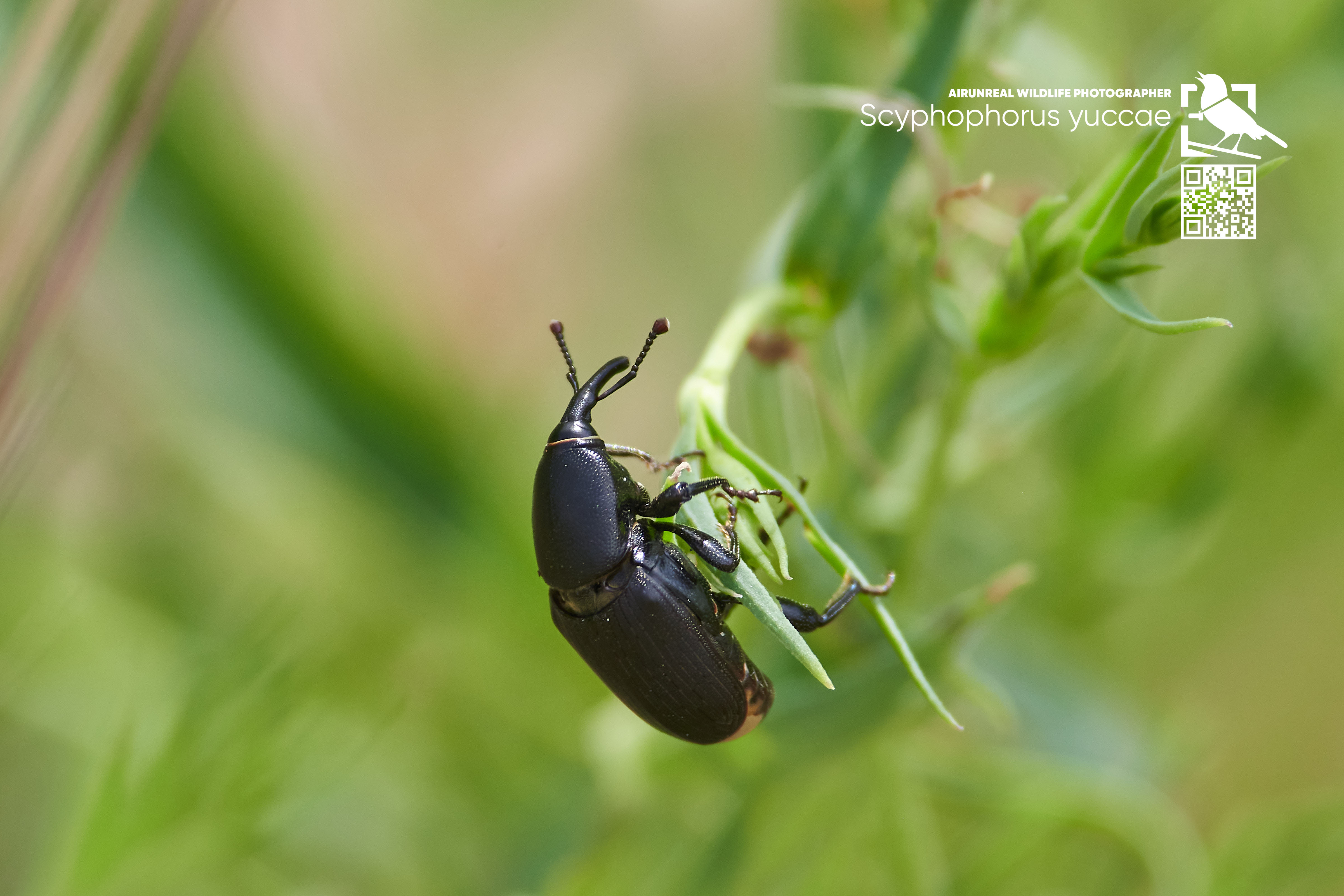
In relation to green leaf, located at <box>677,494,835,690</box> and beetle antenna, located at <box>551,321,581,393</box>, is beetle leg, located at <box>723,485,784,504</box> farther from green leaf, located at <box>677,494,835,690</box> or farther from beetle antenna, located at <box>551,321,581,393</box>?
beetle antenna, located at <box>551,321,581,393</box>

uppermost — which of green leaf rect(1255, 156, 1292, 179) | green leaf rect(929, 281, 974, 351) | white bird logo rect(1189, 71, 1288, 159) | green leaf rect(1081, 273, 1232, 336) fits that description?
white bird logo rect(1189, 71, 1288, 159)

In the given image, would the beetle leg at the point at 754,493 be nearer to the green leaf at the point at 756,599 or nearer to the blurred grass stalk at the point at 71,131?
the green leaf at the point at 756,599

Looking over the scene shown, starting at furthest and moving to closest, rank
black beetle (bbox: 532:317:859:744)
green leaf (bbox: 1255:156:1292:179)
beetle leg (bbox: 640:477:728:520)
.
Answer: black beetle (bbox: 532:317:859:744)
beetle leg (bbox: 640:477:728:520)
green leaf (bbox: 1255:156:1292:179)

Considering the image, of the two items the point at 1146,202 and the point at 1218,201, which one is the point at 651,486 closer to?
the point at 1218,201

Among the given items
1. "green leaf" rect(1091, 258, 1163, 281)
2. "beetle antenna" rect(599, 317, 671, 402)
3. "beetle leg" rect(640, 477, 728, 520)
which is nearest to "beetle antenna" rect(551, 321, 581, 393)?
"beetle antenna" rect(599, 317, 671, 402)

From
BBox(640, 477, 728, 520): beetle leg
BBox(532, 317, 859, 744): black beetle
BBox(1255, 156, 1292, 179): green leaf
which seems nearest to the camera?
BBox(1255, 156, 1292, 179): green leaf

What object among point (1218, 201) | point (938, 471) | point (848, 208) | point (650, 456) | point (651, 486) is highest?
point (1218, 201)

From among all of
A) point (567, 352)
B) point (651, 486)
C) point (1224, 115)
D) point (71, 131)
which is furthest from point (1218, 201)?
point (71, 131)
